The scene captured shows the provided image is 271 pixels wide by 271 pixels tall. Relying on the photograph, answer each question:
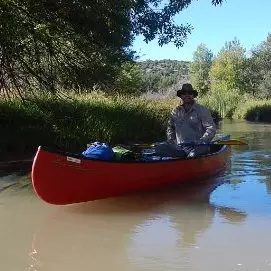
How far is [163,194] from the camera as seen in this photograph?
27.7 feet

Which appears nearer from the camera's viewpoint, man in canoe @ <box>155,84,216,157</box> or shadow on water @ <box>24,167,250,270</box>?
shadow on water @ <box>24,167,250,270</box>

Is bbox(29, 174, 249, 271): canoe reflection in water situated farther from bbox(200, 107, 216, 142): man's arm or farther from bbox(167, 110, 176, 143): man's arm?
bbox(167, 110, 176, 143): man's arm

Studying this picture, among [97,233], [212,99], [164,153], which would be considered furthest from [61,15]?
[212,99]

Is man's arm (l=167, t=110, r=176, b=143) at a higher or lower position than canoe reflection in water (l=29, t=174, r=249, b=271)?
higher

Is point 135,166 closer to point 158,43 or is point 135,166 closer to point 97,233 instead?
point 97,233

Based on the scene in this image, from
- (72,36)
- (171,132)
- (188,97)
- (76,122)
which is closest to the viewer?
(188,97)

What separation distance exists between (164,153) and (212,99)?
3310 centimetres

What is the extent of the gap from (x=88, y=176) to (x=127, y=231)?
115cm

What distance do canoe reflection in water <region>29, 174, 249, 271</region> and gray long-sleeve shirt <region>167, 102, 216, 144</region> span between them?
1.22m

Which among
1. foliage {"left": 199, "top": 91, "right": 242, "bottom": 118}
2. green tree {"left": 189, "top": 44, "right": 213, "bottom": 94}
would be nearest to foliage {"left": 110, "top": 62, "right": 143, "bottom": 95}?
foliage {"left": 199, "top": 91, "right": 242, "bottom": 118}

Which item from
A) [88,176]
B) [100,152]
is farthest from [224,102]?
[88,176]

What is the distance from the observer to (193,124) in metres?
9.39

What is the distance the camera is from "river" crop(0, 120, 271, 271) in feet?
17.1

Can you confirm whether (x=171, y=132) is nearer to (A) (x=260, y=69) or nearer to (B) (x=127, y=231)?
(B) (x=127, y=231)
